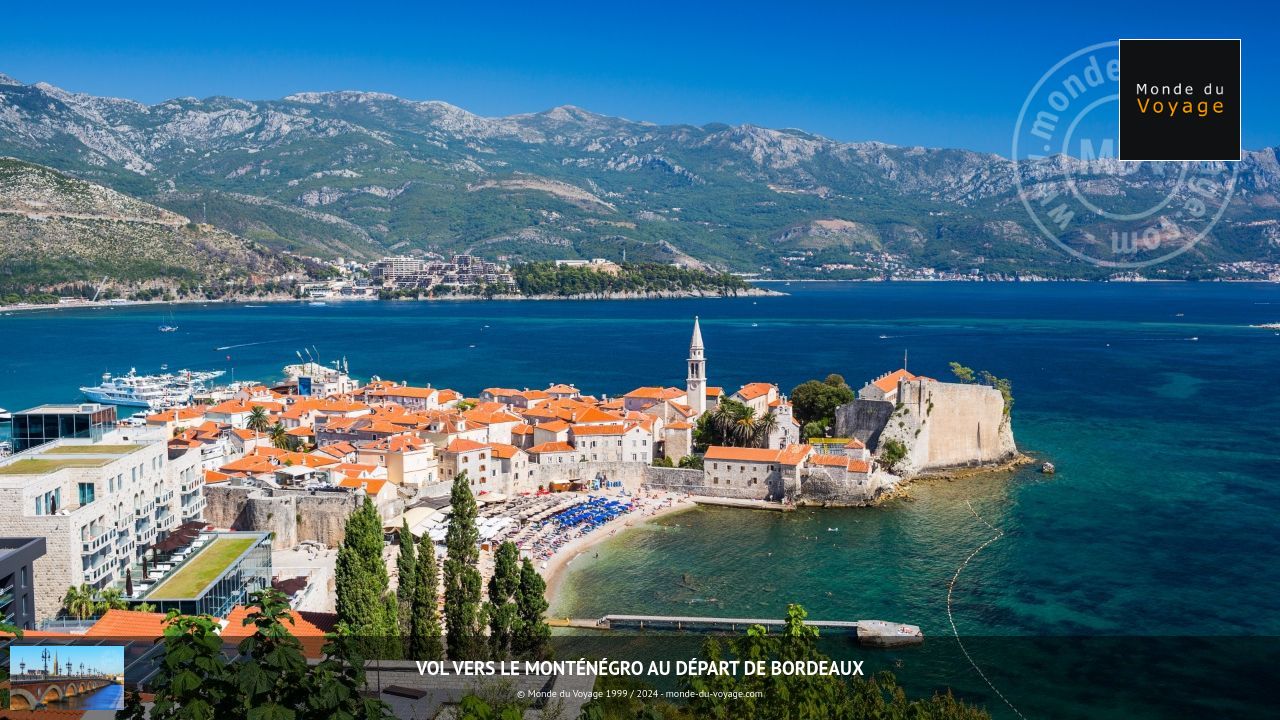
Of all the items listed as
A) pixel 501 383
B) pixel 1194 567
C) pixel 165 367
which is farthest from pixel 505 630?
pixel 165 367

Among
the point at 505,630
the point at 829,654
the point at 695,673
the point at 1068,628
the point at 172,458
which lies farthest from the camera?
the point at 172,458

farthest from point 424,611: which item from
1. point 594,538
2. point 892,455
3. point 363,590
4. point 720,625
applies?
point 892,455

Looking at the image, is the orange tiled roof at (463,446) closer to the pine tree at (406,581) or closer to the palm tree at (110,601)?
the pine tree at (406,581)

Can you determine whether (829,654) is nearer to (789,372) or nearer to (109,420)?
(109,420)

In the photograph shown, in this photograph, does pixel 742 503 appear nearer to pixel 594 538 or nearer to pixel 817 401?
pixel 594 538

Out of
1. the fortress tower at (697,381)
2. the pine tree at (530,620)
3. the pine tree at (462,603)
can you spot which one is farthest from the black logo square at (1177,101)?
the fortress tower at (697,381)
